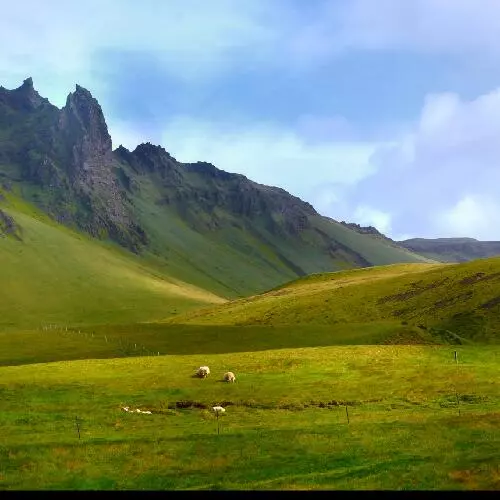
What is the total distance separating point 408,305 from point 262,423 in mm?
93278

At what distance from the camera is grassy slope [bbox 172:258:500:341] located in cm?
11531

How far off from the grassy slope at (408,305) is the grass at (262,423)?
3375cm

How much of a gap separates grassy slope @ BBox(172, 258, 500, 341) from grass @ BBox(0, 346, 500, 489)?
1329 inches

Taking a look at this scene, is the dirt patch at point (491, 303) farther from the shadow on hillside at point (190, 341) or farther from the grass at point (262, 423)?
the grass at point (262, 423)

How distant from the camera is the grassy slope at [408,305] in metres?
115

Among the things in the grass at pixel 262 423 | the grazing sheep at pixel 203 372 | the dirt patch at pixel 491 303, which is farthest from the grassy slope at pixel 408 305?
the grazing sheep at pixel 203 372

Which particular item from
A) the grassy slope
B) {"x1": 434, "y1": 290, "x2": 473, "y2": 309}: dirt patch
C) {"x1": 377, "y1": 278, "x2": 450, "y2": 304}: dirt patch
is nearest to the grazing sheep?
the grassy slope

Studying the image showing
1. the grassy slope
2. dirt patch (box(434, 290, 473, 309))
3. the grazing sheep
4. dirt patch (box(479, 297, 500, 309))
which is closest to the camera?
the grazing sheep

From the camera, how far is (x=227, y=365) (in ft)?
248

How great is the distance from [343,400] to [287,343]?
5091cm

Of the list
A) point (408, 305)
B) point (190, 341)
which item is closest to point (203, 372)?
point (190, 341)

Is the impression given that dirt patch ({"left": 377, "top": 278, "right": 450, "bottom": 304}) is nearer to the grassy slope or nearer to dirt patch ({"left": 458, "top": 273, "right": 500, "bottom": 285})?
the grassy slope

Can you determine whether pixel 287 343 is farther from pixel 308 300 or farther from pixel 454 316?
pixel 308 300
